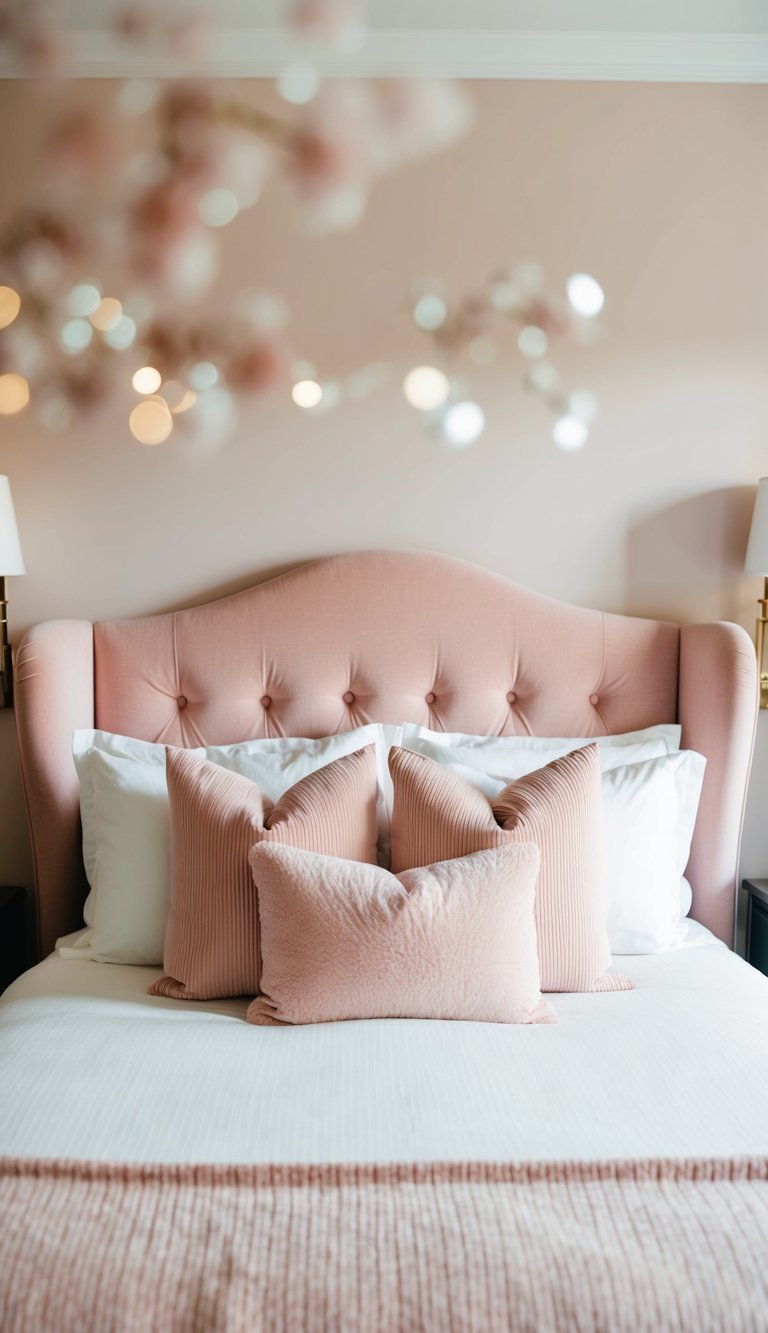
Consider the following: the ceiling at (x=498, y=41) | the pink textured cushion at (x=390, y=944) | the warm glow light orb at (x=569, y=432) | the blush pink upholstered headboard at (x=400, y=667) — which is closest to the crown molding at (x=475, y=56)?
the ceiling at (x=498, y=41)

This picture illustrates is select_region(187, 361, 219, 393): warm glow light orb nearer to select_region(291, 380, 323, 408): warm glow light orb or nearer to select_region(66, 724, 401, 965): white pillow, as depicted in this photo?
select_region(291, 380, 323, 408): warm glow light orb

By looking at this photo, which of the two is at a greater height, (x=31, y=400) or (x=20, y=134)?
(x=20, y=134)

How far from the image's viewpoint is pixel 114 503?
88.9 inches

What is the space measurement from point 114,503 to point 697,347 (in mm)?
1430

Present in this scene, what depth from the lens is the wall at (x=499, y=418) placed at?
7.31 ft

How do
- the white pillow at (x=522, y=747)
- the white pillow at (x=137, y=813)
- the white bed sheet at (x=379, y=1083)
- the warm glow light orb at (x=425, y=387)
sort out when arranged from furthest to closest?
the warm glow light orb at (x=425, y=387) < the white pillow at (x=522, y=747) < the white pillow at (x=137, y=813) < the white bed sheet at (x=379, y=1083)

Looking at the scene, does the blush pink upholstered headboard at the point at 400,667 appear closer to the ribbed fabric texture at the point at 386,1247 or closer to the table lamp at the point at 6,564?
the table lamp at the point at 6,564

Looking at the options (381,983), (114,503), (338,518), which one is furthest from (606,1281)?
(114,503)

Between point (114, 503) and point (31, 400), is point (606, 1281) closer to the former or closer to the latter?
point (114, 503)

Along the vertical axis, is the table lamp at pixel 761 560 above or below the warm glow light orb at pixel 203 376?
below

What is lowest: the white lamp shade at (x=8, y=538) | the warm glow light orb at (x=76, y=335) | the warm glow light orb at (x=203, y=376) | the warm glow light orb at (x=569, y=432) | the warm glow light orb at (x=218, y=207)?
the white lamp shade at (x=8, y=538)

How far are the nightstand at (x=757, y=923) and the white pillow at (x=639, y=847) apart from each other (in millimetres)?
318

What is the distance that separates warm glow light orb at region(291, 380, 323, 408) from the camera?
2.24 metres

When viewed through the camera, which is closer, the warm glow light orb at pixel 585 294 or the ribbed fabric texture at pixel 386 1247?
the ribbed fabric texture at pixel 386 1247
